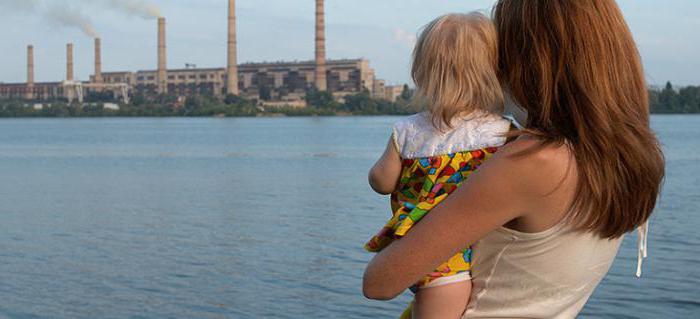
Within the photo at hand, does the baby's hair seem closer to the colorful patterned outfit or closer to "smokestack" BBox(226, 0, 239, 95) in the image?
the colorful patterned outfit

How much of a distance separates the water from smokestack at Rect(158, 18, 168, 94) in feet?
266

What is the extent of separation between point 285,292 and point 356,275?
111 centimetres

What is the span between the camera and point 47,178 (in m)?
28.7

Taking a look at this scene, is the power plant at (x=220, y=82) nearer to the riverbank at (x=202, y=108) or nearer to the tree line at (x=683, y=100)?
the riverbank at (x=202, y=108)

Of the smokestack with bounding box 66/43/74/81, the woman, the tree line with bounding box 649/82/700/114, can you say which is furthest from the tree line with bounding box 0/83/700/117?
the woman

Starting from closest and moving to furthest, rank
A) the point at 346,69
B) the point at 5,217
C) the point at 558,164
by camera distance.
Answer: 1. the point at 558,164
2. the point at 5,217
3. the point at 346,69

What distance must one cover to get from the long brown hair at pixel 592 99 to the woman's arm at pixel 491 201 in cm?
4

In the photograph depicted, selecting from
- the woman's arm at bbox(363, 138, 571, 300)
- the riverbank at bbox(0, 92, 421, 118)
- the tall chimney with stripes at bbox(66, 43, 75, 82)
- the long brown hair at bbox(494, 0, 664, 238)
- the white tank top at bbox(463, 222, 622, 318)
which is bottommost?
the riverbank at bbox(0, 92, 421, 118)

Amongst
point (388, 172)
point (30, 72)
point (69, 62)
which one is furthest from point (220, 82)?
point (388, 172)

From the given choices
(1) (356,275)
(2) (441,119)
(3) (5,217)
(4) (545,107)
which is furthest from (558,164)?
(3) (5,217)

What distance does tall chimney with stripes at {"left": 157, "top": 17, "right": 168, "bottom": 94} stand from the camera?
10844 centimetres

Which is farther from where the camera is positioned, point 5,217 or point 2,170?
point 2,170

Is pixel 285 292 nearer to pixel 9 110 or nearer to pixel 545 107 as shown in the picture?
pixel 545 107

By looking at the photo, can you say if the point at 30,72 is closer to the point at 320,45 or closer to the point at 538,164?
the point at 320,45
